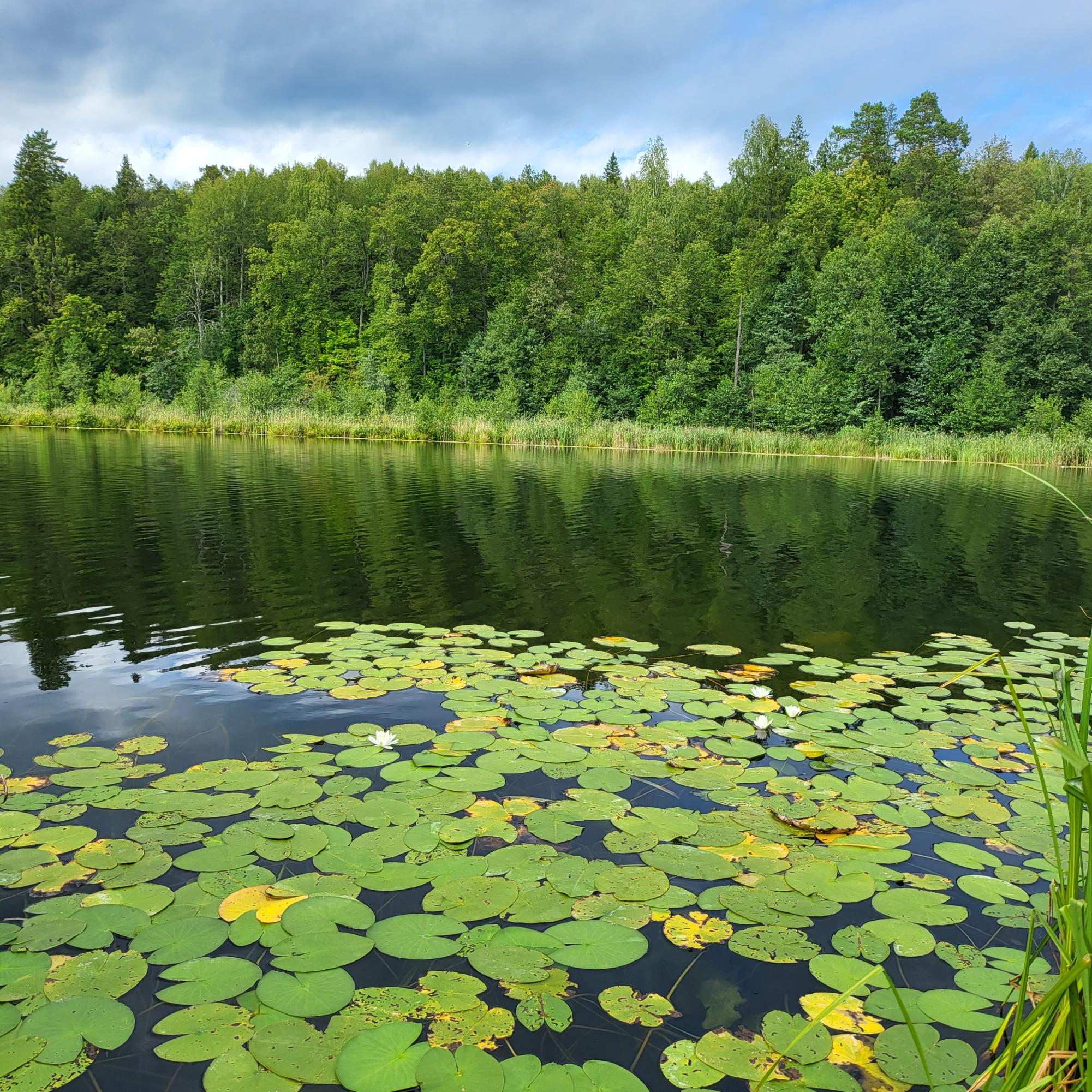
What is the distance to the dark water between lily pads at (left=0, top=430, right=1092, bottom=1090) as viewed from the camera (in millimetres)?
2494

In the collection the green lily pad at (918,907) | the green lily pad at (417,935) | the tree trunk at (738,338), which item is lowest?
the green lily pad at (918,907)

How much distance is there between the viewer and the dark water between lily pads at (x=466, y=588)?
8.18ft

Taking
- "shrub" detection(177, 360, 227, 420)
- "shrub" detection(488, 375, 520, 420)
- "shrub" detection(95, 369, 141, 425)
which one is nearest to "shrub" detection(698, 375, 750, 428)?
"shrub" detection(488, 375, 520, 420)

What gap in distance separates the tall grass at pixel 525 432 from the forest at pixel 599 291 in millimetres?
1447

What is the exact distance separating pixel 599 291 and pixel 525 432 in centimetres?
1973

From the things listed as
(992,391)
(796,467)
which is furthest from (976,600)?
(992,391)

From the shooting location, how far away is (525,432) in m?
37.2

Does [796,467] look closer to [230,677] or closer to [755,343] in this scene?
[755,343]

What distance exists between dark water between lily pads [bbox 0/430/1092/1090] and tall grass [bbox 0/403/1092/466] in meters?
15.9

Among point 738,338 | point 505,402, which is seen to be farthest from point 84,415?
point 738,338

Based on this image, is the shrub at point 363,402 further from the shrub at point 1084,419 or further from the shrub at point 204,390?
the shrub at point 1084,419

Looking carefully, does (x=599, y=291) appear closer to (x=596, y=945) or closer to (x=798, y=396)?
(x=798, y=396)

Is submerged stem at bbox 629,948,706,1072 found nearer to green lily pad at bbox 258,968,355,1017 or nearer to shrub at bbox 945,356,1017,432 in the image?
green lily pad at bbox 258,968,355,1017

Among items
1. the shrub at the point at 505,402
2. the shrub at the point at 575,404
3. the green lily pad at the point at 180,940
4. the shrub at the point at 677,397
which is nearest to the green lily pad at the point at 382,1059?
the green lily pad at the point at 180,940
